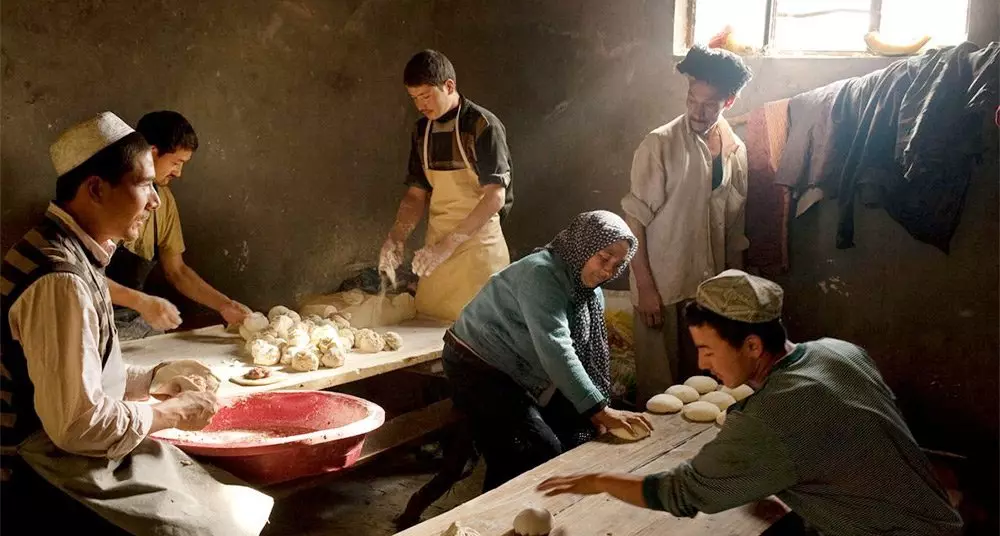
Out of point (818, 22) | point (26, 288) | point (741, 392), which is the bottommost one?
point (741, 392)

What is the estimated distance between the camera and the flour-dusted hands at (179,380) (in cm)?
255

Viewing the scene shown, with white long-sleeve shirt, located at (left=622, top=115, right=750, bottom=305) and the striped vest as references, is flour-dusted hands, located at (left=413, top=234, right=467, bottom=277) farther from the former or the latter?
the striped vest

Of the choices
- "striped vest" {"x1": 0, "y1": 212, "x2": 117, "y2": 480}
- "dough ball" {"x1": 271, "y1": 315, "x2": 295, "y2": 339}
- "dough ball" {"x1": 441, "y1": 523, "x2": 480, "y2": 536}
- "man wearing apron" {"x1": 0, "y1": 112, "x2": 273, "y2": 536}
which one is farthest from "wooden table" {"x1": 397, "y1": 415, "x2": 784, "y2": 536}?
"dough ball" {"x1": 271, "y1": 315, "x2": 295, "y2": 339}

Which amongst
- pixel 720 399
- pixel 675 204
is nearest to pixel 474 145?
pixel 675 204

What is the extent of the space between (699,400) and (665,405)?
20 centimetres

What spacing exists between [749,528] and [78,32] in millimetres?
3980

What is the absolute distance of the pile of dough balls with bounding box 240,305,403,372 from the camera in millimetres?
3574

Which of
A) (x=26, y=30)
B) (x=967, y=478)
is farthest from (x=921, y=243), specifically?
(x=26, y=30)

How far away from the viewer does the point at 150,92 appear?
4473mm

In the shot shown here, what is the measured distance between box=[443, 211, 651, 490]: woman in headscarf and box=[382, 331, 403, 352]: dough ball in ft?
1.75

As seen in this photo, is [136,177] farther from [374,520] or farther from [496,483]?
[374,520]

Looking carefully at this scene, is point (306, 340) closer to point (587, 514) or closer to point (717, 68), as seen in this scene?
point (587, 514)

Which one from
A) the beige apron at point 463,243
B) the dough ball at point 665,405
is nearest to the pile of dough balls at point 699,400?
the dough ball at point 665,405

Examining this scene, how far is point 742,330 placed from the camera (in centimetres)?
215
